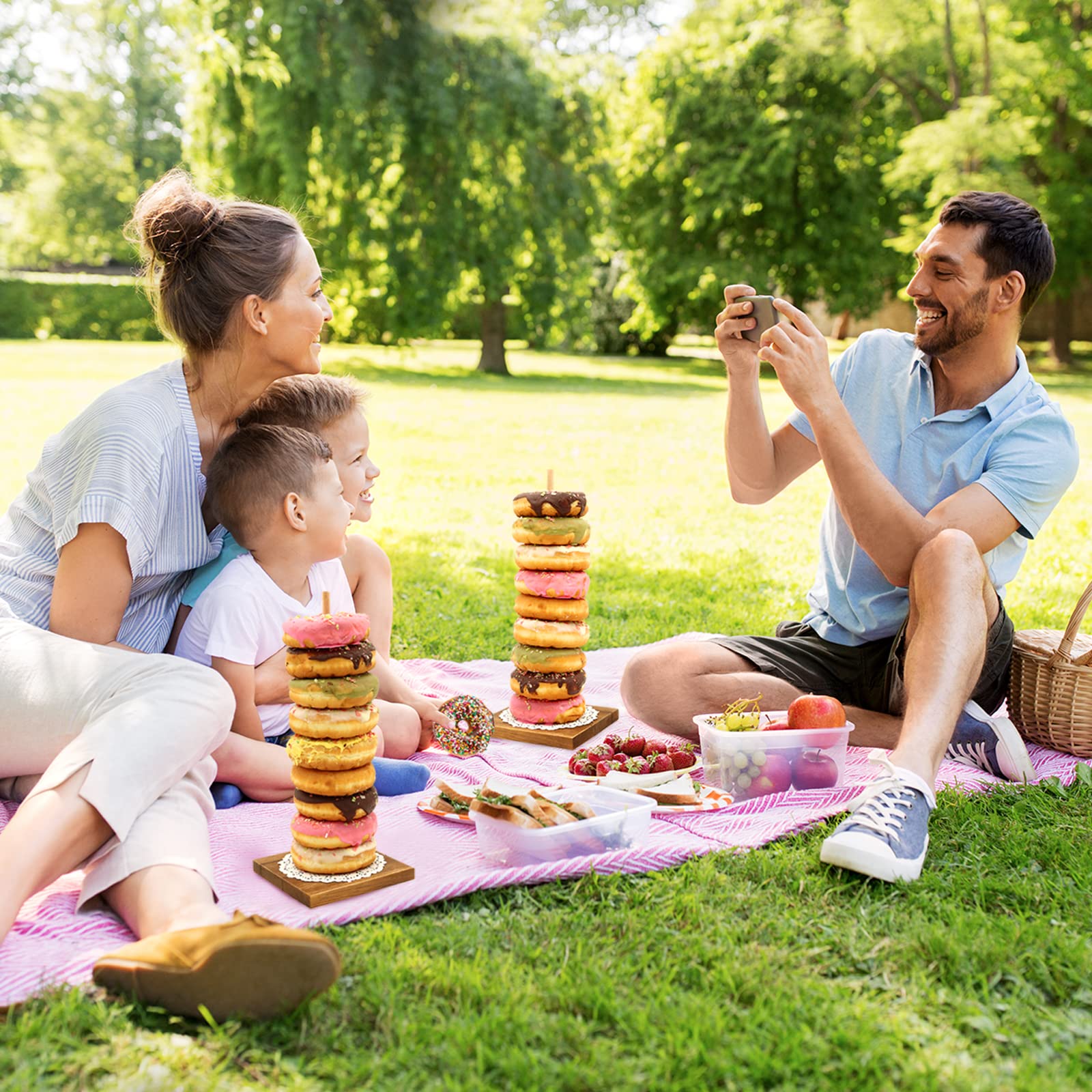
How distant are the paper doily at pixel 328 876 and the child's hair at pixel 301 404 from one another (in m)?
1.39

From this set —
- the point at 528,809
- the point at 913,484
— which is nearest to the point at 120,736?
the point at 528,809

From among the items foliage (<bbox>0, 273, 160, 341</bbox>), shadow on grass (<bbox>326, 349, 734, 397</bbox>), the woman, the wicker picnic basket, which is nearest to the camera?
the woman

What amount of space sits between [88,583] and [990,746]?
8.64 ft

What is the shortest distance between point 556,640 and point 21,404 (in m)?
11.8

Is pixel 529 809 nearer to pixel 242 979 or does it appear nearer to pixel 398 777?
pixel 398 777

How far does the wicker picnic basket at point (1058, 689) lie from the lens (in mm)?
3672

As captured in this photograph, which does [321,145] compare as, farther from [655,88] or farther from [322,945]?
[322,945]

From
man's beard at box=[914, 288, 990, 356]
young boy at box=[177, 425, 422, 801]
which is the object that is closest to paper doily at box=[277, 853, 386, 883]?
young boy at box=[177, 425, 422, 801]

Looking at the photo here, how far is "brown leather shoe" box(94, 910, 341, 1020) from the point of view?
6.53ft

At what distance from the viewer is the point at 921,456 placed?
12.2 ft

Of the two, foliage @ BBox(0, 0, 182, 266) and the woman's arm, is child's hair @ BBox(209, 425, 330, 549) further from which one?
foliage @ BBox(0, 0, 182, 266)

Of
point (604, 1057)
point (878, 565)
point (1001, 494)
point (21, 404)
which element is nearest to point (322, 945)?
point (604, 1057)

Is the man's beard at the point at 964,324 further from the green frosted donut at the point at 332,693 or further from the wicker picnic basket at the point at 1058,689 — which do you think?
the green frosted donut at the point at 332,693

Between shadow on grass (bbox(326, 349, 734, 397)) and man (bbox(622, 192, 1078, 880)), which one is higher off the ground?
man (bbox(622, 192, 1078, 880))
